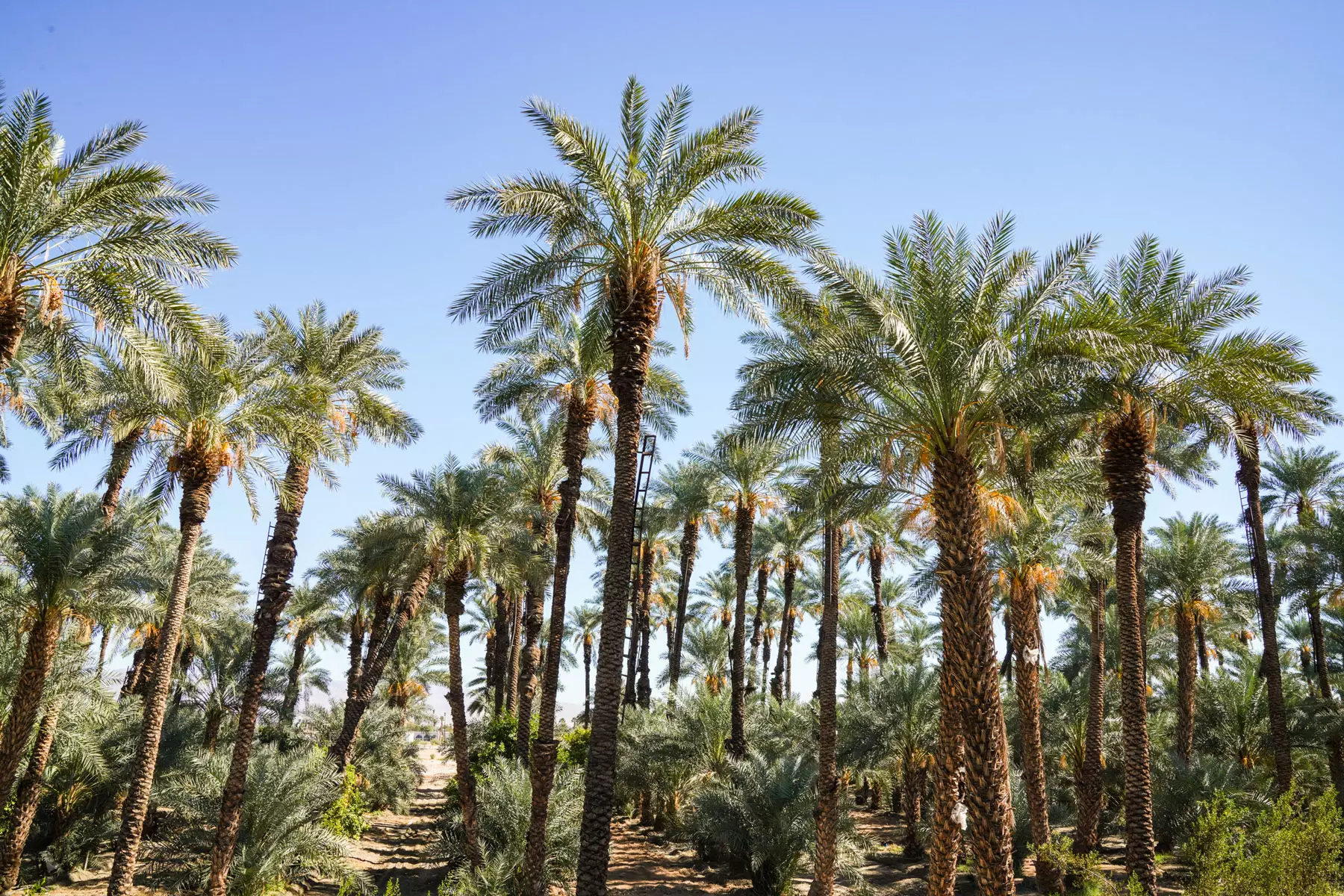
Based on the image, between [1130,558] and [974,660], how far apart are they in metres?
6.94

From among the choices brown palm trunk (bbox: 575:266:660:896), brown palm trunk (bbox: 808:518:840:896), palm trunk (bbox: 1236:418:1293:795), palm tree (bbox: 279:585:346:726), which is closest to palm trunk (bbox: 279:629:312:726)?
palm tree (bbox: 279:585:346:726)

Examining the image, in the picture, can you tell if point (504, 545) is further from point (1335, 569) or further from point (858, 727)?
point (1335, 569)

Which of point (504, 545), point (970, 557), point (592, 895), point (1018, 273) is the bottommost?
point (592, 895)

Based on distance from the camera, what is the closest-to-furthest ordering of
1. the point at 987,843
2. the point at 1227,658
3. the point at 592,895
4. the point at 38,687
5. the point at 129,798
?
the point at 987,843, the point at 592,895, the point at 38,687, the point at 129,798, the point at 1227,658

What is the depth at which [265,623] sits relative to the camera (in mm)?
21375

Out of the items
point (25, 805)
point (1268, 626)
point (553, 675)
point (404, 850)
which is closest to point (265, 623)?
point (25, 805)

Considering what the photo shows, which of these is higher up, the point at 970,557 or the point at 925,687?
the point at 970,557

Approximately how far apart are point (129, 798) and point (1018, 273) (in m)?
21.5

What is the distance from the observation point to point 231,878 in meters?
19.2

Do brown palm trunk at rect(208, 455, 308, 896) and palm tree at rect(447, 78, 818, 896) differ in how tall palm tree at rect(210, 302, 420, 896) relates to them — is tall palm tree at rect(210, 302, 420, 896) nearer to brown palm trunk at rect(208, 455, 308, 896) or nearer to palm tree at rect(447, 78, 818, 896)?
brown palm trunk at rect(208, 455, 308, 896)

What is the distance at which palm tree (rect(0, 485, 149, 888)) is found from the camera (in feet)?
56.9

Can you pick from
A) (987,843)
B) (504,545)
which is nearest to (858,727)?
(504,545)

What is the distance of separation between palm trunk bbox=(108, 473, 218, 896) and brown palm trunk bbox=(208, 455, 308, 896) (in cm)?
162

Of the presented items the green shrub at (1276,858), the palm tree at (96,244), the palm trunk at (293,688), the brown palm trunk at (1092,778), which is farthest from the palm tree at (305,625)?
the green shrub at (1276,858)
